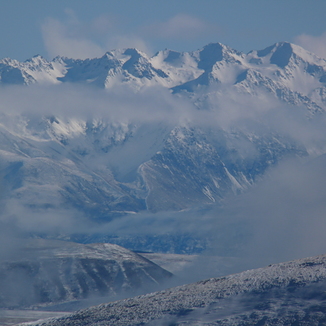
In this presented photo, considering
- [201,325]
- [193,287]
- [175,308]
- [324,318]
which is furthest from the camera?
[193,287]

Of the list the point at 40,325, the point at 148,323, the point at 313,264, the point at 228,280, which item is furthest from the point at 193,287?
the point at 40,325

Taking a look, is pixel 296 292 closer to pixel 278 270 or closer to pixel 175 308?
pixel 278 270

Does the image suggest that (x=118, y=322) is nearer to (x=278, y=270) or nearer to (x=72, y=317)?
(x=72, y=317)

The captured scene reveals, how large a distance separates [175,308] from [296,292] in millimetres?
21892

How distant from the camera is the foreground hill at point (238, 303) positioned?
104 metres

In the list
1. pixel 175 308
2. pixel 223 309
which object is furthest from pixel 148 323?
pixel 223 309

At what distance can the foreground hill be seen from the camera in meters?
104

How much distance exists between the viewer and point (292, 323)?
10056cm

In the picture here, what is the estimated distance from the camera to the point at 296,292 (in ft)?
Result: 357

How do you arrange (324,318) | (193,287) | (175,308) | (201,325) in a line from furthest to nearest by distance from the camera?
(193,287)
(175,308)
(201,325)
(324,318)

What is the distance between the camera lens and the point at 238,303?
365ft

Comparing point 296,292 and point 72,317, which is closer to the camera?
point 296,292

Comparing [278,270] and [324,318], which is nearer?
[324,318]

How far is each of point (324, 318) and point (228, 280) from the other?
2683cm
